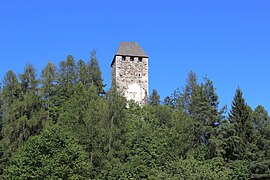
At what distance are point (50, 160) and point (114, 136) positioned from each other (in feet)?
20.0

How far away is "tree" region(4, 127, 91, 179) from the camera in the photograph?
22.1m

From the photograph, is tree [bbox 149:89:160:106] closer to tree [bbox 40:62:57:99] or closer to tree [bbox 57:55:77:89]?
tree [bbox 57:55:77:89]

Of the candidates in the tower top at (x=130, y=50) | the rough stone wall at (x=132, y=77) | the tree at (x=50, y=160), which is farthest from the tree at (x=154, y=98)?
the tree at (x=50, y=160)

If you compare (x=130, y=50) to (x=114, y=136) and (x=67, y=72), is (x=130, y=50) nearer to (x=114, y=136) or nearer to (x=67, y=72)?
(x=67, y=72)

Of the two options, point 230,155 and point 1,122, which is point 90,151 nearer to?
point 1,122

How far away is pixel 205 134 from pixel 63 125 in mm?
10965

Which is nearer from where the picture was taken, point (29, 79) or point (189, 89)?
point (29, 79)

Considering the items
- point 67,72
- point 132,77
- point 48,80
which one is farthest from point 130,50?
point 48,80

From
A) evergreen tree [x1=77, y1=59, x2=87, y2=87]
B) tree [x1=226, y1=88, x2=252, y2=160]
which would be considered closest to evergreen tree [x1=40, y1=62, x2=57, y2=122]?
evergreen tree [x1=77, y1=59, x2=87, y2=87]

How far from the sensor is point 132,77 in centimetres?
4034

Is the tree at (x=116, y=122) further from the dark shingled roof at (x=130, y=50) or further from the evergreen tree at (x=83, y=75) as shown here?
the dark shingled roof at (x=130, y=50)

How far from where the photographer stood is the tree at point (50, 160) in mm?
22062

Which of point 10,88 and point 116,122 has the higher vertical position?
point 10,88

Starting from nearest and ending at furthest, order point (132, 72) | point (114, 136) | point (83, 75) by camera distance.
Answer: point (114, 136)
point (83, 75)
point (132, 72)
